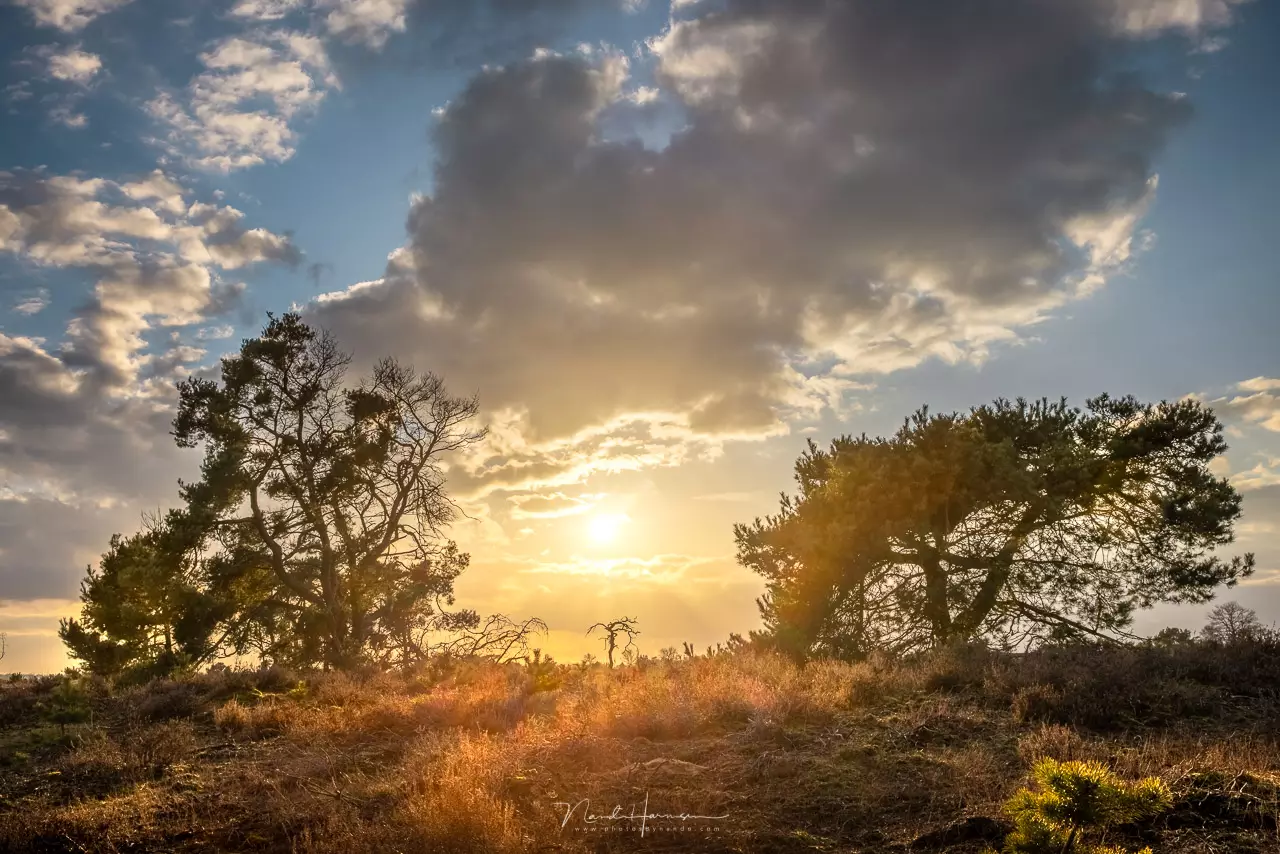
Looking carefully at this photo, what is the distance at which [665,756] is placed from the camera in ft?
31.3

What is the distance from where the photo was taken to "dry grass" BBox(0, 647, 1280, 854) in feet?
23.3

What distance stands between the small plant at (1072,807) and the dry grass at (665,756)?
1.22m

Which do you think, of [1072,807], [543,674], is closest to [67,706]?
[543,674]

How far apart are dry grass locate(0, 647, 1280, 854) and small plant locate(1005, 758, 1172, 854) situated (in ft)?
4.00

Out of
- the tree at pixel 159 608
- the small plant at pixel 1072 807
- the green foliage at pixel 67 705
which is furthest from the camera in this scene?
the tree at pixel 159 608

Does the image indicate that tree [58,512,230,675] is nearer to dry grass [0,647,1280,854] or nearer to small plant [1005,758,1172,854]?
dry grass [0,647,1280,854]

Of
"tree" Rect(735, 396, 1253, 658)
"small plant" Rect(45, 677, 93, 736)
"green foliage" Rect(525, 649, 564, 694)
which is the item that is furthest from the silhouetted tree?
"small plant" Rect(45, 677, 93, 736)

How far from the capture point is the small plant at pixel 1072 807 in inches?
209

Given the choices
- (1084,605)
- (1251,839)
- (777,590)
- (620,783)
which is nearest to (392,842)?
(620,783)

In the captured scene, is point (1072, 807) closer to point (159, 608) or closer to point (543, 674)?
point (543, 674)

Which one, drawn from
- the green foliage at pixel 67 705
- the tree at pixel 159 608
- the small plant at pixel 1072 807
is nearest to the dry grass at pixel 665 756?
the green foliage at pixel 67 705

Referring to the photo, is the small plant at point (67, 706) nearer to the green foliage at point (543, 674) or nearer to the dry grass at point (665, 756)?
the dry grass at point (665, 756)

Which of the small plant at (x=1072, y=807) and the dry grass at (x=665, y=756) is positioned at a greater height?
→ the small plant at (x=1072, y=807)

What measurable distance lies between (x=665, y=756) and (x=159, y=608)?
23321mm
